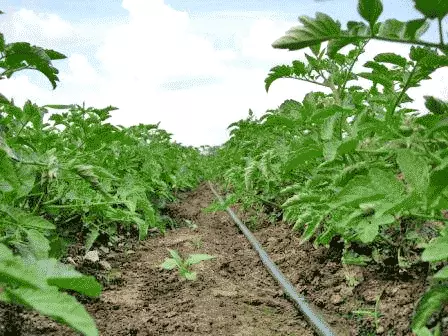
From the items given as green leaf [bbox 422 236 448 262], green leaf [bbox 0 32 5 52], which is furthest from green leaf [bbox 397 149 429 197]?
green leaf [bbox 0 32 5 52]

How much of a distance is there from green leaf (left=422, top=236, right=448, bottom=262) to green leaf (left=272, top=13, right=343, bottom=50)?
47 centimetres

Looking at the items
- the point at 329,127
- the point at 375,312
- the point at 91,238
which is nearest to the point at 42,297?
the point at 329,127

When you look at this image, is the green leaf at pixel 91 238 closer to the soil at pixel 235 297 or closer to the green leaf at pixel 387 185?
the soil at pixel 235 297

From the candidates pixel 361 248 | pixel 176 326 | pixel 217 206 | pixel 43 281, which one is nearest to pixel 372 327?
pixel 361 248

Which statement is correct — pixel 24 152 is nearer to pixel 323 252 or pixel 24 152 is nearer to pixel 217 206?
pixel 217 206

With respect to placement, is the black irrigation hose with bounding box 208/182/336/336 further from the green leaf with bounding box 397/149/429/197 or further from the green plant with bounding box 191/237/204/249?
the green leaf with bounding box 397/149/429/197

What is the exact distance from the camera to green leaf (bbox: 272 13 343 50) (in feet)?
3.34

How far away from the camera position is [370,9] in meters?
1.11

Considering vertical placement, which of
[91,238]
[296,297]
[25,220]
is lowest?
[296,297]

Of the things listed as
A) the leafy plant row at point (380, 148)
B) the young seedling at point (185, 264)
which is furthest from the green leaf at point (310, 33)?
the young seedling at point (185, 264)

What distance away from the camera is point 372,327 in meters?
2.12

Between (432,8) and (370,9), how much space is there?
0.54ft

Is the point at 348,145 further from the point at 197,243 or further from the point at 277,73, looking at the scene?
the point at 197,243

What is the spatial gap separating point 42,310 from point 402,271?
174 centimetres
